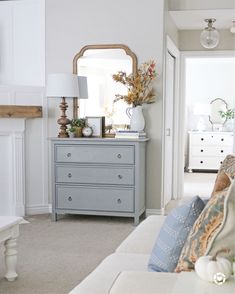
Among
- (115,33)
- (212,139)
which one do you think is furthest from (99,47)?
(212,139)

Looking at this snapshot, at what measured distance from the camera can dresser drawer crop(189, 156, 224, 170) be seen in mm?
9367

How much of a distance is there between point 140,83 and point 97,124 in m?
0.65

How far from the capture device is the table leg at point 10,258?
10.0 ft

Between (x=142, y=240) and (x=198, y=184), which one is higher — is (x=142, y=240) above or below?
above

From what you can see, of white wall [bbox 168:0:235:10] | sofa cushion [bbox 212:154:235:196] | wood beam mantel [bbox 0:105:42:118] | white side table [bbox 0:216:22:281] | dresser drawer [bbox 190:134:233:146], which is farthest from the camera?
dresser drawer [bbox 190:134:233:146]

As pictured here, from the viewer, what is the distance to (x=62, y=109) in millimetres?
5023

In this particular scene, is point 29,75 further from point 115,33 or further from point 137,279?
point 137,279

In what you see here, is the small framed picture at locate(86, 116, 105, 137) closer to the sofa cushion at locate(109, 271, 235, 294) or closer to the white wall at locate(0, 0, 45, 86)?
the white wall at locate(0, 0, 45, 86)

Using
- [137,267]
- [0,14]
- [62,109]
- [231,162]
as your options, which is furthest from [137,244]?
[0,14]

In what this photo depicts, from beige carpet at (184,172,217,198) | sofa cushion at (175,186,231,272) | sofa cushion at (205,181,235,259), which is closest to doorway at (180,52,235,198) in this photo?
beige carpet at (184,172,217,198)

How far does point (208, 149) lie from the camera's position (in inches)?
369

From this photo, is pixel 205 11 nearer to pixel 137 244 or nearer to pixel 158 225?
pixel 158 225

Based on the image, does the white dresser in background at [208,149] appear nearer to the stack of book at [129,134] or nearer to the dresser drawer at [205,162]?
the dresser drawer at [205,162]

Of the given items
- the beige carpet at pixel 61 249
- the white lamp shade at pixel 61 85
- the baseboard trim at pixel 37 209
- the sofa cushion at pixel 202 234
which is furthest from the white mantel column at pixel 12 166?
the sofa cushion at pixel 202 234
